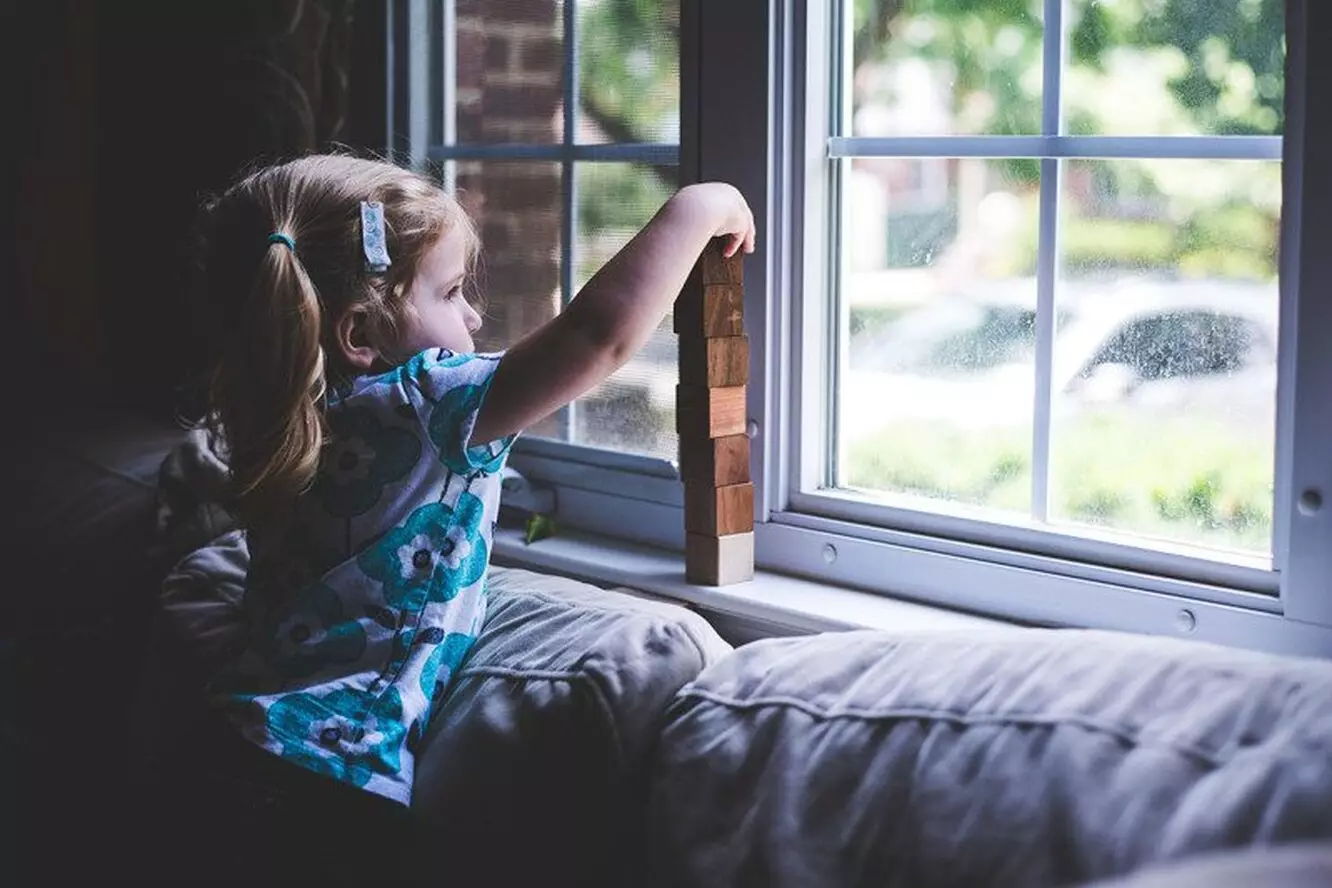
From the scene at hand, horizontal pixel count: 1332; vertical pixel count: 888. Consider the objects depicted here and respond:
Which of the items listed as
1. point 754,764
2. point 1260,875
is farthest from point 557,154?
point 1260,875

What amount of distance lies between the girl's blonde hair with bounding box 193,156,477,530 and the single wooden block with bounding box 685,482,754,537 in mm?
371

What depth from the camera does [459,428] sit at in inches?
60.0

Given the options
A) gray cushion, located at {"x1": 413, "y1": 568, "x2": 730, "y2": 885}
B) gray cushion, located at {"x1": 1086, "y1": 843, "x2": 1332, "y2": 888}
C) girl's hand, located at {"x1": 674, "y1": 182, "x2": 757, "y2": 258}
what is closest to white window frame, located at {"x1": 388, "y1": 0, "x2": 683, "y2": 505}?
girl's hand, located at {"x1": 674, "y1": 182, "x2": 757, "y2": 258}

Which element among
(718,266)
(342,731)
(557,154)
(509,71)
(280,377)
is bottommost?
(342,731)

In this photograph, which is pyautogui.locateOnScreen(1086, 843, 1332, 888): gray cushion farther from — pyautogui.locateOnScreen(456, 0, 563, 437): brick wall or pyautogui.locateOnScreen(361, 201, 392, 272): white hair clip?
pyautogui.locateOnScreen(456, 0, 563, 437): brick wall

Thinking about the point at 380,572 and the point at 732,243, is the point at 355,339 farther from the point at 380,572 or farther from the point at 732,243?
the point at 732,243

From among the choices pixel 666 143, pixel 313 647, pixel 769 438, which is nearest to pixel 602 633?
pixel 313 647

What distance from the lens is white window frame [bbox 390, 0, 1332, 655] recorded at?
4.40 ft

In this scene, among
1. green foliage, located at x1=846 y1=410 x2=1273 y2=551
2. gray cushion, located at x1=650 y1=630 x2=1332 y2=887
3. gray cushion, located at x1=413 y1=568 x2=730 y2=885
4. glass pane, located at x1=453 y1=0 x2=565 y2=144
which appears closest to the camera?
gray cushion, located at x1=650 y1=630 x2=1332 y2=887

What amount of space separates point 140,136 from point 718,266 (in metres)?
1.30

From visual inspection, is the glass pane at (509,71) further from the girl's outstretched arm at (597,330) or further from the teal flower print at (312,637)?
the teal flower print at (312,637)

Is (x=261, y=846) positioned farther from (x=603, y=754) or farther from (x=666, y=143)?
(x=666, y=143)

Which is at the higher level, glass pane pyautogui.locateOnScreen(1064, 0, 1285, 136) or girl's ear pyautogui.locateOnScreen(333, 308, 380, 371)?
glass pane pyautogui.locateOnScreen(1064, 0, 1285, 136)

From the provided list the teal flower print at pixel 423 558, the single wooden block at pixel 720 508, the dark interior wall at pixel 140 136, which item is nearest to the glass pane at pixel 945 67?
the single wooden block at pixel 720 508
